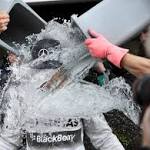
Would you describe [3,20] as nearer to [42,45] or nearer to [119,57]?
[42,45]

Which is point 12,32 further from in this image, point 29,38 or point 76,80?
point 76,80

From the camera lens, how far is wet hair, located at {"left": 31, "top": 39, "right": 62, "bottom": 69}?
11.1 ft

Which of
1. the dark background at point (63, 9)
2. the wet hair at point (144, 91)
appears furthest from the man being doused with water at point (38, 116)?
the wet hair at point (144, 91)

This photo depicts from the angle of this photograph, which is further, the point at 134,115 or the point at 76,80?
the point at 134,115

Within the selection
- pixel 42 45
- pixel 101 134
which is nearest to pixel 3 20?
pixel 42 45

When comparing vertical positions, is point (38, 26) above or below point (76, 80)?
above

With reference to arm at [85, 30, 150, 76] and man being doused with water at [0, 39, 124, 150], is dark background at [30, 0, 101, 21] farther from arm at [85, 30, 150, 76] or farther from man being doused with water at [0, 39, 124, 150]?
arm at [85, 30, 150, 76]

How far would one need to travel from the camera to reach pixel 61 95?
3.34 meters

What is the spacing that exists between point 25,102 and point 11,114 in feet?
0.39

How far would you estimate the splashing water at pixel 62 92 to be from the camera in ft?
10.8

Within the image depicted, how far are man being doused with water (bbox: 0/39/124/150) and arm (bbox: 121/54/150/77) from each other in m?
0.48

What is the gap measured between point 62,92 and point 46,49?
269mm

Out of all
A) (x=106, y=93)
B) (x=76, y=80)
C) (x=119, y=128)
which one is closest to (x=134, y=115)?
(x=106, y=93)

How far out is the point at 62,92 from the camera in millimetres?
3336
